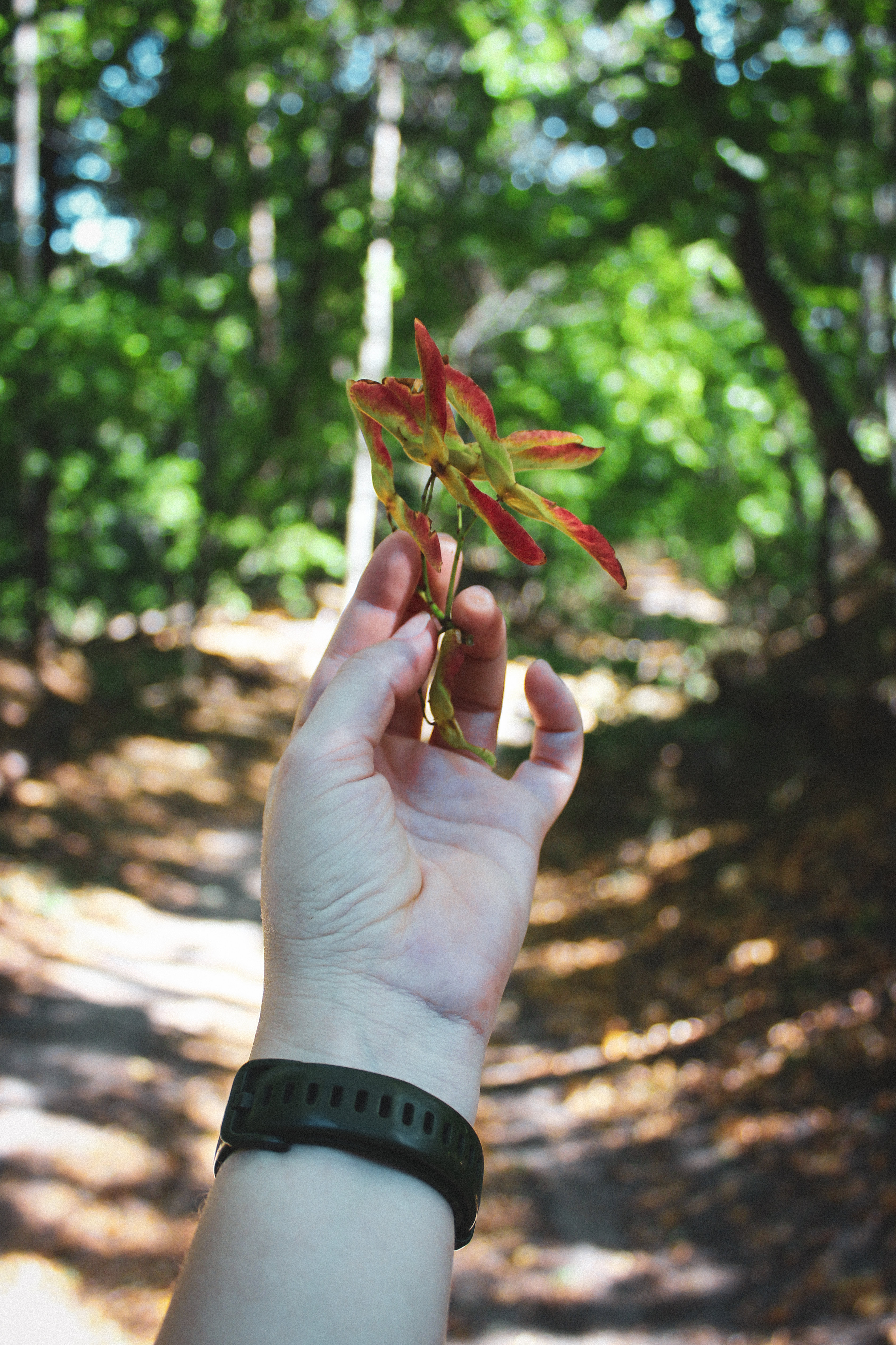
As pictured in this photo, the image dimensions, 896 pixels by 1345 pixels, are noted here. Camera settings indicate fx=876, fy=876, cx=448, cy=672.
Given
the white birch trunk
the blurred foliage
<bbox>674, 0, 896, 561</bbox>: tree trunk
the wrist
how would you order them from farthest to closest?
the white birch trunk → the blurred foliage → <bbox>674, 0, 896, 561</bbox>: tree trunk → the wrist

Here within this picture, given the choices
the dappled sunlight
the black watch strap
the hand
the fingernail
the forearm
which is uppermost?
the fingernail

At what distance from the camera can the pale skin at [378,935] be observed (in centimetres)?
82

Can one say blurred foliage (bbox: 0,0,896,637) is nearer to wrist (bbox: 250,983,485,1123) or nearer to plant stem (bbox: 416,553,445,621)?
plant stem (bbox: 416,553,445,621)

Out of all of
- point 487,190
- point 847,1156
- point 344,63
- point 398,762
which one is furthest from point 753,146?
point 344,63

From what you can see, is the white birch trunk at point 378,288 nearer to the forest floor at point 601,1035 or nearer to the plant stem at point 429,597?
the forest floor at point 601,1035

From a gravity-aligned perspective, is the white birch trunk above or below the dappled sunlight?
above

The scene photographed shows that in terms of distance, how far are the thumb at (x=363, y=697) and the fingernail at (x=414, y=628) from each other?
13mm

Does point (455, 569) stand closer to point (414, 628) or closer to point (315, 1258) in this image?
point (414, 628)

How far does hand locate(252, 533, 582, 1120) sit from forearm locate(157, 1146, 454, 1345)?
0.11 m

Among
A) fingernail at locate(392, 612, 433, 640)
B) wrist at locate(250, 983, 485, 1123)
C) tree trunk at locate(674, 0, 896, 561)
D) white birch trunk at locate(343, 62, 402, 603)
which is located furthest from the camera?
white birch trunk at locate(343, 62, 402, 603)

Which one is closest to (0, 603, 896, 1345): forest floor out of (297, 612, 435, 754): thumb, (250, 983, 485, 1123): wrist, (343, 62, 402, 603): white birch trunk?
(250, 983, 485, 1123): wrist

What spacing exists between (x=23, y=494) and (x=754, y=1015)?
693 cm

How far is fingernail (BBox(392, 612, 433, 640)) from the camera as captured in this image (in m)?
1.14

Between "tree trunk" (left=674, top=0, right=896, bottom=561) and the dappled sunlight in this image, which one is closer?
"tree trunk" (left=674, top=0, right=896, bottom=561)
